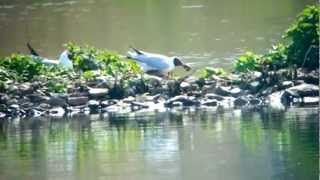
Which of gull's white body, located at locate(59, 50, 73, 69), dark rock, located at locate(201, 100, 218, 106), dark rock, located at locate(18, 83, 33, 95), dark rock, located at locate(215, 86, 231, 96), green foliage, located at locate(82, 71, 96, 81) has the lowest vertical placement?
dark rock, located at locate(201, 100, 218, 106)

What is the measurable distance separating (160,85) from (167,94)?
44 cm

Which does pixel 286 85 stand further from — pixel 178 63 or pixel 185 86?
pixel 178 63

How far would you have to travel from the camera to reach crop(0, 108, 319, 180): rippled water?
569 inches

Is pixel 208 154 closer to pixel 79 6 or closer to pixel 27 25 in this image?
pixel 27 25

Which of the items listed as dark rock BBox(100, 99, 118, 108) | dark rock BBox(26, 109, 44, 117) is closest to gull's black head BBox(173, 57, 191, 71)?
dark rock BBox(100, 99, 118, 108)

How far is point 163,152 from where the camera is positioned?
15.9 meters

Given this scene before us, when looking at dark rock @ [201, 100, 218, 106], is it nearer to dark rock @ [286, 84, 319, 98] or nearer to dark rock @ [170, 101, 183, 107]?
dark rock @ [170, 101, 183, 107]

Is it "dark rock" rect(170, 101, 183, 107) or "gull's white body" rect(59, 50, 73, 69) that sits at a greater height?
"gull's white body" rect(59, 50, 73, 69)

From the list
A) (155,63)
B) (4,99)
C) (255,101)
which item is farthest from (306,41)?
(4,99)

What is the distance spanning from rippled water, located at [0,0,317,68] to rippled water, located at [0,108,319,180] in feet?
24.5

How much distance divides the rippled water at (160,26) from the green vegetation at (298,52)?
3.80 metres

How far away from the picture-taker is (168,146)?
16.4 meters

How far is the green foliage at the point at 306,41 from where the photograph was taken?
72.7ft

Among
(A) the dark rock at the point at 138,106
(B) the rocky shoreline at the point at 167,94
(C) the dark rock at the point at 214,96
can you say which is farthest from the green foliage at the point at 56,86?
(C) the dark rock at the point at 214,96
